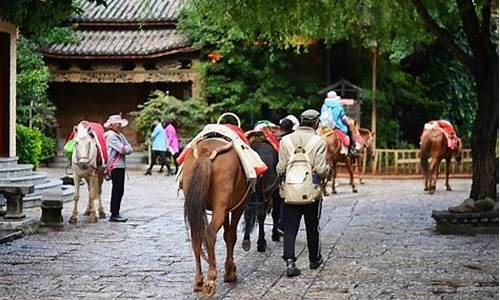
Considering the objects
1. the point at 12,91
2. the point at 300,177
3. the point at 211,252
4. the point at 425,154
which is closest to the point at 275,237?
the point at 300,177

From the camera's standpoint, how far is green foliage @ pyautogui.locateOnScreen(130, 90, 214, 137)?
26.9 metres

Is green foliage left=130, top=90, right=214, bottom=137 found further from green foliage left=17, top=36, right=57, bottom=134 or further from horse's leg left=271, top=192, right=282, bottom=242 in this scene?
horse's leg left=271, top=192, right=282, bottom=242

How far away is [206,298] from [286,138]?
217 cm

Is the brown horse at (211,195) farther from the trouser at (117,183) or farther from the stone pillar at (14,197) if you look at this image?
the trouser at (117,183)

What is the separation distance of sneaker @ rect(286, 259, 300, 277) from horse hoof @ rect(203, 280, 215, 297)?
1301 mm

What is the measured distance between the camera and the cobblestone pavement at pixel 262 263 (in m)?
8.37

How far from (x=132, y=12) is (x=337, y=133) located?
14831mm

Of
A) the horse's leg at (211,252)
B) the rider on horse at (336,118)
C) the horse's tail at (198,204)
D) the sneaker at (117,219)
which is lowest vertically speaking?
the sneaker at (117,219)

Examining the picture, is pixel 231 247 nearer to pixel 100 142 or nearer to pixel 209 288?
pixel 209 288

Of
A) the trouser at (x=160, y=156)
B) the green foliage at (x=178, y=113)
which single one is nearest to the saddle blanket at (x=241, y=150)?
the trouser at (x=160, y=156)

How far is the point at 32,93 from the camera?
24844mm

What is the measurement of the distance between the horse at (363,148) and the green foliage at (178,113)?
17.9 feet

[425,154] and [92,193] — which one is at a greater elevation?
[425,154]

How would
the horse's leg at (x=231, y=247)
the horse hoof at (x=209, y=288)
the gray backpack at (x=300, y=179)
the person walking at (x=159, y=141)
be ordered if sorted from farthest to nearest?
the person walking at (x=159, y=141) → the gray backpack at (x=300, y=179) → the horse's leg at (x=231, y=247) → the horse hoof at (x=209, y=288)
